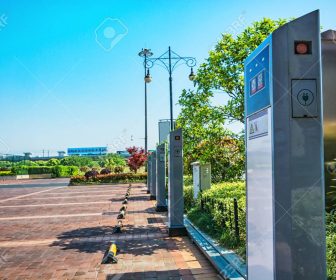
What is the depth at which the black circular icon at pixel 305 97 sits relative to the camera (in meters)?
2.34

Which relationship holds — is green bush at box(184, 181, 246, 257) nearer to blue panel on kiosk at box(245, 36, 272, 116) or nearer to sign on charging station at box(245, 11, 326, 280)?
sign on charging station at box(245, 11, 326, 280)

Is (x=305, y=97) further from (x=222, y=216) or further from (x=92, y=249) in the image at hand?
(x=92, y=249)

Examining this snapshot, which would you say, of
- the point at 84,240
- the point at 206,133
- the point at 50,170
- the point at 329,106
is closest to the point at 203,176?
the point at 206,133

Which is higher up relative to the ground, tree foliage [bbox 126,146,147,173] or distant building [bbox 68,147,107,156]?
distant building [bbox 68,147,107,156]

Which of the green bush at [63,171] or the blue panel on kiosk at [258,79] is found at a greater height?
the blue panel on kiosk at [258,79]

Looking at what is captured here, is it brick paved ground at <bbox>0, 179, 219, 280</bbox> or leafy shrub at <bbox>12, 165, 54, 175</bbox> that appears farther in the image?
leafy shrub at <bbox>12, 165, 54, 175</bbox>

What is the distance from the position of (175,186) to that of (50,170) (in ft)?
137

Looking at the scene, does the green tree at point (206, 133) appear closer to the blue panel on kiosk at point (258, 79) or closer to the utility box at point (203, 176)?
the utility box at point (203, 176)

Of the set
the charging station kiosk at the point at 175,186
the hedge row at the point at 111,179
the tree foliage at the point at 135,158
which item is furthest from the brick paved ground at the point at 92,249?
the tree foliage at the point at 135,158

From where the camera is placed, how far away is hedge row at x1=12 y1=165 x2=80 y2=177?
45.4m

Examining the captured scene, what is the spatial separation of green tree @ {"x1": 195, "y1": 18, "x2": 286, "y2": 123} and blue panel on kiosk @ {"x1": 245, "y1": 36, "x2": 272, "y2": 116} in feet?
17.0

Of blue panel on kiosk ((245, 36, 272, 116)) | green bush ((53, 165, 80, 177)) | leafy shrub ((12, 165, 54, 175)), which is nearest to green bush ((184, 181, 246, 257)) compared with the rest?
blue panel on kiosk ((245, 36, 272, 116))

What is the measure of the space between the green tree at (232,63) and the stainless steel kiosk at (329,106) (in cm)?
262

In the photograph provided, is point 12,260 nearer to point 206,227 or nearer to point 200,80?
point 206,227
